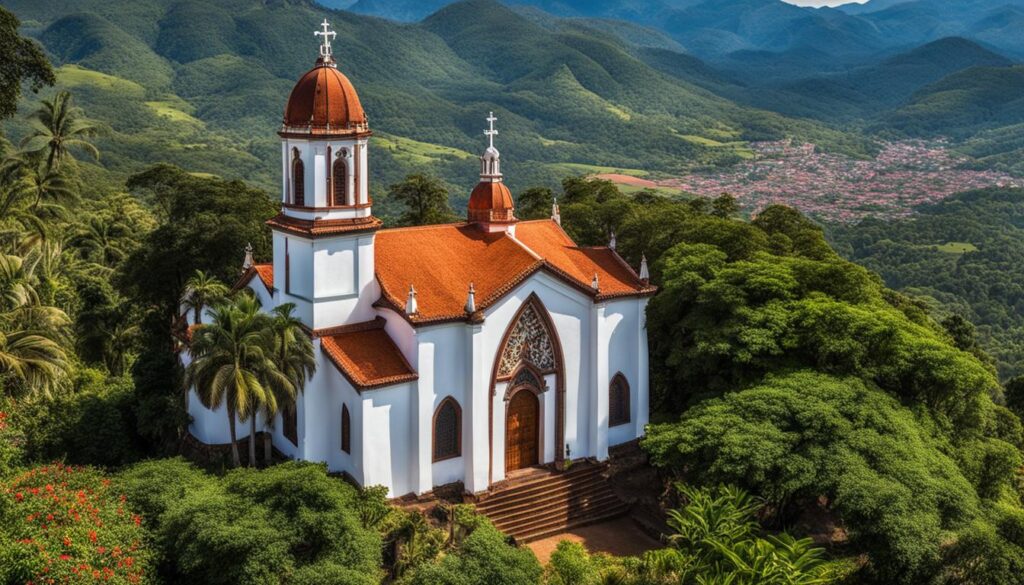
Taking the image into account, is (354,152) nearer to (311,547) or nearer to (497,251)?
(497,251)

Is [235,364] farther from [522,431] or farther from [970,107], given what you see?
[970,107]

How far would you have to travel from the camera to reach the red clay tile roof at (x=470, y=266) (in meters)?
24.1

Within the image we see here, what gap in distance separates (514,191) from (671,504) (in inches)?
3284

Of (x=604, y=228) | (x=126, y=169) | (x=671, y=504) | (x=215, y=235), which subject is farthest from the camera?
(x=126, y=169)

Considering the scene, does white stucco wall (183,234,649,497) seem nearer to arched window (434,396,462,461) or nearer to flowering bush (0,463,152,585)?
arched window (434,396,462,461)

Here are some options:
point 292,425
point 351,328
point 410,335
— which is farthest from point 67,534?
point 410,335

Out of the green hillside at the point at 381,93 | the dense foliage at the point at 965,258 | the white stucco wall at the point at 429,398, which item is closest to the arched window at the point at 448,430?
the white stucco wall at the point at 429,398

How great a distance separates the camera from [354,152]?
23.8 meters

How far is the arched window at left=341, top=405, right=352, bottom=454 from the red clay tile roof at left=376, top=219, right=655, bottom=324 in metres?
2.97

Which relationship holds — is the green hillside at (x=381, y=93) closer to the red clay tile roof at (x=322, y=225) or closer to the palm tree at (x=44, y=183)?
the palm tree at (x=44, y=183)

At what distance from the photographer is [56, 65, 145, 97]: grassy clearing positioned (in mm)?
128625

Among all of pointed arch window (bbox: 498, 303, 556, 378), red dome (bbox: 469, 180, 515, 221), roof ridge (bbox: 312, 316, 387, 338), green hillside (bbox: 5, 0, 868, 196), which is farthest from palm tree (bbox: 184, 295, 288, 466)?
green hillside (bbox: 5, 0, 868, 196)

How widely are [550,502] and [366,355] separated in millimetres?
6367

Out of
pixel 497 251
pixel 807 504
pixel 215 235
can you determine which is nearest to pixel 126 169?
pixel 215 235
